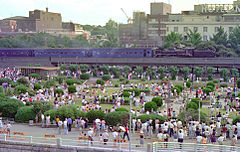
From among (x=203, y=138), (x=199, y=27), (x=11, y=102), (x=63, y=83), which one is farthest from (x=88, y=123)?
(x=199, y=27)

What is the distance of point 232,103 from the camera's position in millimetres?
35344

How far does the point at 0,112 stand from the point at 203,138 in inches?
580

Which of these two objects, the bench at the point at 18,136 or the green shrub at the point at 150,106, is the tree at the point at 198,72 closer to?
the green shrub at the point at 150,106

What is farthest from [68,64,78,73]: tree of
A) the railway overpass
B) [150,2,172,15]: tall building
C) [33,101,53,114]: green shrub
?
[150,2,172,15]: tall building

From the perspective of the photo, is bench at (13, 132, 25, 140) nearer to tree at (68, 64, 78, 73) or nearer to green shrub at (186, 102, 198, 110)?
green shrub at (186, 102, 198, 110)

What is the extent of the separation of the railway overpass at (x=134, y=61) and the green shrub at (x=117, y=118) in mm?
40872

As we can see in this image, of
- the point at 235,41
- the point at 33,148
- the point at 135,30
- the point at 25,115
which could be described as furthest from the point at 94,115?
the point at 135,30

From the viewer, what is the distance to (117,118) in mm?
24719

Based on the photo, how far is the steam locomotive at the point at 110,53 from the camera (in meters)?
69.4

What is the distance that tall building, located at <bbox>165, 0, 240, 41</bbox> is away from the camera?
90.1 m

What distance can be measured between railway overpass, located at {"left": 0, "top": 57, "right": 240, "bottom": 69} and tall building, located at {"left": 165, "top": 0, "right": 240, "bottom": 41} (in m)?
23.0

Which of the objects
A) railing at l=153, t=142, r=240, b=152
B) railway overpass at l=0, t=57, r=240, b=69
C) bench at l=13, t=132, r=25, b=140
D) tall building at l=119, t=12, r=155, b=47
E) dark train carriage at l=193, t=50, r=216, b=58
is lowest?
bench at l=13, t=132, r=25, b=140

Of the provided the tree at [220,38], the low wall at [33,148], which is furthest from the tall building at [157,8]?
the low wall at [33,148]

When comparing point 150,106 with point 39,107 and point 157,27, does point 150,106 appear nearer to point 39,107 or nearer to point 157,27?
point 39,107
